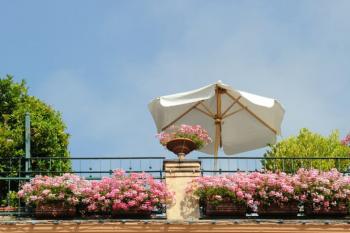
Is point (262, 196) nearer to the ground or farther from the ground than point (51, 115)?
nearer to the ground

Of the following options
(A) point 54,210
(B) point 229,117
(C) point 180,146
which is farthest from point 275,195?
(B) point 229,117

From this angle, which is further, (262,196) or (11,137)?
(11,137)

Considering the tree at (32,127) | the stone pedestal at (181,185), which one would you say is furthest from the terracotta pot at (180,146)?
the tree at (32,127)

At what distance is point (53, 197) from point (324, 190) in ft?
16.7

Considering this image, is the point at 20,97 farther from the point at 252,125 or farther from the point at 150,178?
the point at 150,178

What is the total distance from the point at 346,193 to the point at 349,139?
13.9ft

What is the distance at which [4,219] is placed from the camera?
1491cm

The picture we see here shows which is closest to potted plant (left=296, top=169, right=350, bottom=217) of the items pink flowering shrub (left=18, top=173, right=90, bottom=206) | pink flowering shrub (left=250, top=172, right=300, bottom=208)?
pink flowering shrub (left=250, top=172, right=300, bottom=208)

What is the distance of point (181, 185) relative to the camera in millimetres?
15211

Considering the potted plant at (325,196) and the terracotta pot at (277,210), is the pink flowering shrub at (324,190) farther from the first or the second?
the terracotta pot at (277,210)

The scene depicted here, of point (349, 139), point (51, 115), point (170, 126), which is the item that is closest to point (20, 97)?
point (51, 115)

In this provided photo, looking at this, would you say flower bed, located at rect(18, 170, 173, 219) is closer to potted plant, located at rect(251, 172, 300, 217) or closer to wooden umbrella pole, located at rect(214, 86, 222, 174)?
potted plant, located at rect(251, 172, 300, 217)

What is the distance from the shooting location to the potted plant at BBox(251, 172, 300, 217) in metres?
14.7

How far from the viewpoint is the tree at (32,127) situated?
25.6 meters
